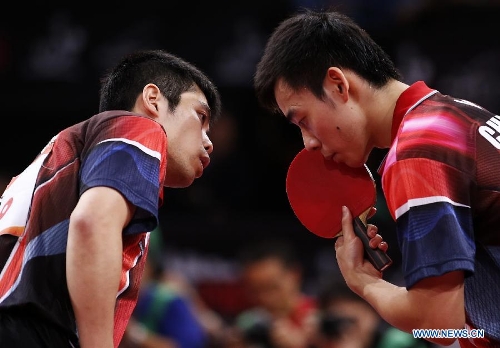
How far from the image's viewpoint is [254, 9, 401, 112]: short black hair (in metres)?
Result: 3.45

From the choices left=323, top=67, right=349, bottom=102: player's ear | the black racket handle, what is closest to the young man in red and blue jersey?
left=323, top=67, right=349, bottom=102: player's ear

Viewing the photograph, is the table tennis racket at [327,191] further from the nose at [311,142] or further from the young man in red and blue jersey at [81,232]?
the young man in red and blue jersey at [81,232]

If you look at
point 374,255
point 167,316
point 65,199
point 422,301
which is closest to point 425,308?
point 422,301

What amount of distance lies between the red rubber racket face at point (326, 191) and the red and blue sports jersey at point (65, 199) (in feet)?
2.63

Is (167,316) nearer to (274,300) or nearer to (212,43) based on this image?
(274,300)

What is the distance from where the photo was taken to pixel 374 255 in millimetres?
3283

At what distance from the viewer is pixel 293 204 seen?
3887 mm

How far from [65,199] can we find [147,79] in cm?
90

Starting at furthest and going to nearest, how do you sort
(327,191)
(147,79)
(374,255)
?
(147,79), (327,191), (374,255)

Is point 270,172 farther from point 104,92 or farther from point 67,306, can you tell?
point 67,306

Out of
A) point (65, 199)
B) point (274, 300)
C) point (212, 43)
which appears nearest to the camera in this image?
point (65, 199)

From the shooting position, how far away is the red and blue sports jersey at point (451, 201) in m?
2.80

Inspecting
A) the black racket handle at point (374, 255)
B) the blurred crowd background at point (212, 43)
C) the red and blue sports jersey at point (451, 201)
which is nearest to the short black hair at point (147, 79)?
the black racket handle at point (374, 255)

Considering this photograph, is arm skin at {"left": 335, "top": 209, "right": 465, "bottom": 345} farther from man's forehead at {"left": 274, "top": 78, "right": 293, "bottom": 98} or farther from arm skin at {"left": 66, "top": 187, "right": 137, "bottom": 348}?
arm skin at {"left": 66, "top": 187, "right": 137, "bottom": 348}
